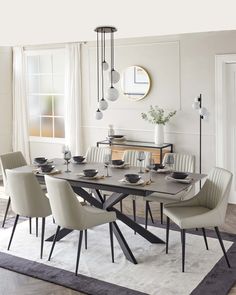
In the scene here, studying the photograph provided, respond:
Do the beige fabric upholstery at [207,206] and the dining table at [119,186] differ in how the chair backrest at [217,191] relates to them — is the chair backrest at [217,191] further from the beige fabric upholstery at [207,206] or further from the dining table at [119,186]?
the dining table at [119,186]

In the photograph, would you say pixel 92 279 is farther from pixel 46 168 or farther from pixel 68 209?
pixel 46 168

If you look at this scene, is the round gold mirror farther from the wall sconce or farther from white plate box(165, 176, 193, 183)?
white plate box(165, 176, 193, 183)

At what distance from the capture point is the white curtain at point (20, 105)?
7348 mm

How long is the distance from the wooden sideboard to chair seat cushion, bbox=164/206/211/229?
6.34 ft

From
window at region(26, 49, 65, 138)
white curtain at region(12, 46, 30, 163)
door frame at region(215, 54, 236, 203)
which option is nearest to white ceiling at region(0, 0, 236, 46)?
door frame at region(215, 54, 236, 203)

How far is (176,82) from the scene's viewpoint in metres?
5.84

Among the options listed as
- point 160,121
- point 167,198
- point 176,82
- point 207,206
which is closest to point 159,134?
point 160,121

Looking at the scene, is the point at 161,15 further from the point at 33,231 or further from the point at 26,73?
the point at 26,73

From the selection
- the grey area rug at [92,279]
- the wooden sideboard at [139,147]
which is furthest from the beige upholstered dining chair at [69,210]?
the wooden sideboard at [139,147]

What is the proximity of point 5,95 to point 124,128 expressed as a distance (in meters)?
2.55

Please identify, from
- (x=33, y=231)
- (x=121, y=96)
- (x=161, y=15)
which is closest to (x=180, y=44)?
(x=121, y=96)

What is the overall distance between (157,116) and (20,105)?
2.92 metres

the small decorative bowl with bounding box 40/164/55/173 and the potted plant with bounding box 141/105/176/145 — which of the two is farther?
the potted plant with bounding box 141/105/176/145

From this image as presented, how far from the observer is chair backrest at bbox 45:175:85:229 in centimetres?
341
